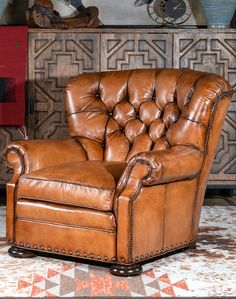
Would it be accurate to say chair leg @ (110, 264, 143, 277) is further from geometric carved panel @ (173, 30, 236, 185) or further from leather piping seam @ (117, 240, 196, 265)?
geometric carved panel @ (173, 30, 236, 185)

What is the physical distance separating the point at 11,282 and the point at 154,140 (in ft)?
3.70

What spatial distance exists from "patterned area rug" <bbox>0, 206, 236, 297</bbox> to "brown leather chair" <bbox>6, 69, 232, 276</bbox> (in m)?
0.07

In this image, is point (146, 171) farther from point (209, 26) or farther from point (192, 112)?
point (209, 26)

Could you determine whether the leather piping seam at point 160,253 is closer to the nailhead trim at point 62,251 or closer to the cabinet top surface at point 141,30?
the nailhead trim at point 62,251

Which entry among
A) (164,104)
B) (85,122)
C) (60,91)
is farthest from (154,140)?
(60,91)

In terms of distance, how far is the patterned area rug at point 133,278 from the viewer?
2965 mm

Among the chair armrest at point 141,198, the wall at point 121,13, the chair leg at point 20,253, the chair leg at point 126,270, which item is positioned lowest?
the chair leg at point 20,253

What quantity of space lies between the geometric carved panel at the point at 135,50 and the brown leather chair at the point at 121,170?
991 millimetres

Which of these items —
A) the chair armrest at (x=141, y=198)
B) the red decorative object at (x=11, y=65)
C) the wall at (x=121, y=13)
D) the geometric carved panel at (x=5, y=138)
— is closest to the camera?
the chair armrest at (x=141, y=198)

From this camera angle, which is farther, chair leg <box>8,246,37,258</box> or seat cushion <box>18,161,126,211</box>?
chair leg <box>8,246,37,258</box>

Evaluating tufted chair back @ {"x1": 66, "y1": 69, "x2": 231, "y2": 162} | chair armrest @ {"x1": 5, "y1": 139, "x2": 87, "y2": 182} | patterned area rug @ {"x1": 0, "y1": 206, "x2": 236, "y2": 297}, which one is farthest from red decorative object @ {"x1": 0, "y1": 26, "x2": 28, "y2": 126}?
patterned area rug @ {"x1": 0, "y1": 206, "x2": 236, "y2": 297}

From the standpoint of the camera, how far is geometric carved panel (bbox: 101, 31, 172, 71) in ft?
16.4

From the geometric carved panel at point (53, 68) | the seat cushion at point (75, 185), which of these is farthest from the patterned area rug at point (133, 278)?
the geometric carved panel at point (53, 68)

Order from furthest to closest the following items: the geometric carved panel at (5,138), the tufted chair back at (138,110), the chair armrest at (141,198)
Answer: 1. the geometric carved panel at (5,138)
2. the tufted chair back at (138,110)
3. the chair armrest at (141,198)
